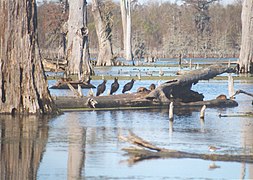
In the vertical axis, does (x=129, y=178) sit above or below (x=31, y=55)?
below

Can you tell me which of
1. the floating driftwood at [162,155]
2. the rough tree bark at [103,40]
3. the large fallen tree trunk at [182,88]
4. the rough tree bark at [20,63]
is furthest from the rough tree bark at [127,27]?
the floating driftwood at [162,155]

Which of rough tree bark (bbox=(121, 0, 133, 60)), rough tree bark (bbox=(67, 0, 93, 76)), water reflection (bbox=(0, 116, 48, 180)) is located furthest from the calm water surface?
rough tree bark (bbox=(121, 0, 133, 60))

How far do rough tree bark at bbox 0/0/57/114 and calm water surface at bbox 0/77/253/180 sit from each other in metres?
0.89

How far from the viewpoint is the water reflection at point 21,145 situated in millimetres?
15766

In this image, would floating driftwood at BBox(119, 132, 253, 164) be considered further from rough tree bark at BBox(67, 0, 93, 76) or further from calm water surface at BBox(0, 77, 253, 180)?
rough tree bark at BBox(67, 0, 93, 76)

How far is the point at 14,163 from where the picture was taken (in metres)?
16.5

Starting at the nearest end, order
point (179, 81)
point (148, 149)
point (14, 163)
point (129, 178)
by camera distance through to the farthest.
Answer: point (129, 178), point (14, 163), point (148, 149), point (179, 81)

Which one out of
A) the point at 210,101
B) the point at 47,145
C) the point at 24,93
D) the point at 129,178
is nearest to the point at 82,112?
the point at 24,93

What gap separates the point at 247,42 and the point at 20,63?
121 ft

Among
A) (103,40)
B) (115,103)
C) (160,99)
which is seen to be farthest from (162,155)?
(103,40)

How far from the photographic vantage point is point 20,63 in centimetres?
2539

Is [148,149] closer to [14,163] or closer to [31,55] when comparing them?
[14,163]

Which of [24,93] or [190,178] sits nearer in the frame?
[190,178]

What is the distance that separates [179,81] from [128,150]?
1146 cm
